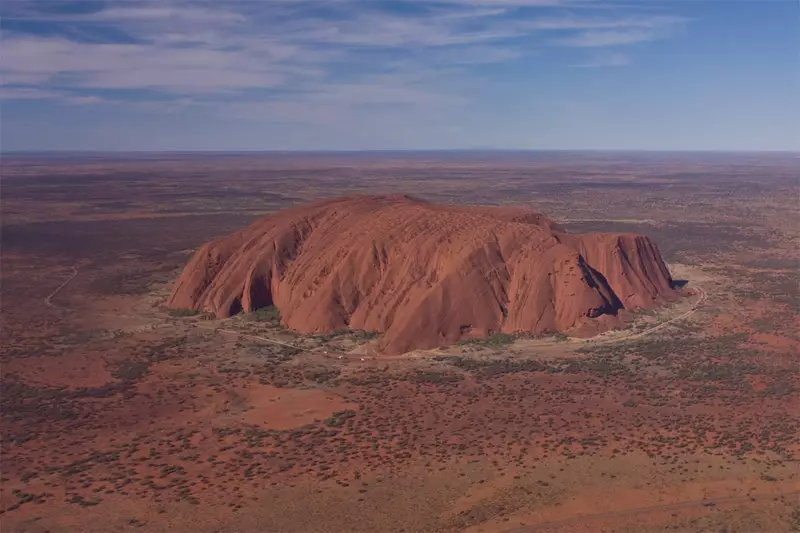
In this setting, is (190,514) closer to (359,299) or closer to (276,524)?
(276,524)

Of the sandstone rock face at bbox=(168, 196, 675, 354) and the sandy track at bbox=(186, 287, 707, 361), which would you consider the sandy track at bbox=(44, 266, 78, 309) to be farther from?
the sandy track at bbox=(186, 287, 707, 361)

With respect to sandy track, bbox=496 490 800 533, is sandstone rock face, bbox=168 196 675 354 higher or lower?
higher

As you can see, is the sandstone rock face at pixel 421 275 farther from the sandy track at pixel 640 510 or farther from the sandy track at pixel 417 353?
the sandy track at pixel 640 510

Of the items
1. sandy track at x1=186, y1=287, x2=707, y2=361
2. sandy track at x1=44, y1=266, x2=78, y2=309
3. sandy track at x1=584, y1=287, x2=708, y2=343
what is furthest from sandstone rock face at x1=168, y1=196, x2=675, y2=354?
sandy track at x1=44, y1=266, x2=78, y2=309

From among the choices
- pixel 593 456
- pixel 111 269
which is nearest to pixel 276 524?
pixel 593 456

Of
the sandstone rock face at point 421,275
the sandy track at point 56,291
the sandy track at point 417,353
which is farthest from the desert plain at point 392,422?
the sandstone rock face at point 421,275

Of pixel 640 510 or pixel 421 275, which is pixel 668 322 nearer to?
pixel 421 275
